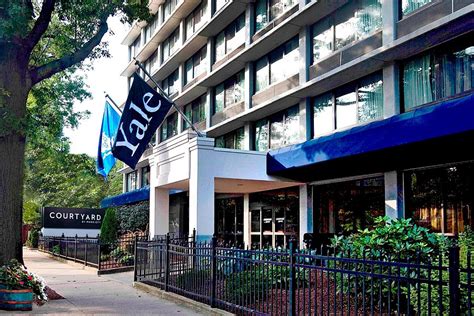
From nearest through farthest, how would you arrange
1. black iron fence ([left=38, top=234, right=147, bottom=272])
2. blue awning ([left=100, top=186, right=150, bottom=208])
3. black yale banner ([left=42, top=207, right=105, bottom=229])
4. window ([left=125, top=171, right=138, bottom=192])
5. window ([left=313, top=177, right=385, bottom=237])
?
window ([left=313, top=177, right=385, bottom=237])
black iron fence ([left=38, top=234, right=147, bottom=272])
blue awning ([left=100, top=186, right=150, bottom=208])
black yale banner ([left=42, top=207, right=105, bottom=229])
window ([left=125, top=171, right=138, bottom=192])

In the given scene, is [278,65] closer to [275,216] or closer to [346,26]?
[346,26]

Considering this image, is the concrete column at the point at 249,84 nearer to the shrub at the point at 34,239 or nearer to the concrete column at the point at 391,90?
the concrete column at the point at 391,90

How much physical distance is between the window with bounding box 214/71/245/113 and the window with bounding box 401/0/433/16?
1069cm

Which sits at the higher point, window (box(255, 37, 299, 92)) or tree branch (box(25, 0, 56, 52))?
window (box(255, 37, 299, 92))

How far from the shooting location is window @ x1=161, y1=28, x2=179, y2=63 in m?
34.9

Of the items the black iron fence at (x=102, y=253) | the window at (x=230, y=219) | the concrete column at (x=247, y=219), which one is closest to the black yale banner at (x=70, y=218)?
the black iron fence at (x=102, y=253)

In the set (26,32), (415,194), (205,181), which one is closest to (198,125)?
(205,181)

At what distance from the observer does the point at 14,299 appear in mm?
9359

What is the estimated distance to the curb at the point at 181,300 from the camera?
9159 millimetres

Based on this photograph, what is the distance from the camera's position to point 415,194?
15406mm

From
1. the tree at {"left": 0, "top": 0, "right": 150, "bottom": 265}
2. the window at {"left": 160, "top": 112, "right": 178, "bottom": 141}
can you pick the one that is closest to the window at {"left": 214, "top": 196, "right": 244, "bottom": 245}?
the window at {"left": 160, "top": 112, "right": 178, "bottom": 141}

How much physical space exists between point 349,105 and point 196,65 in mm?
15220

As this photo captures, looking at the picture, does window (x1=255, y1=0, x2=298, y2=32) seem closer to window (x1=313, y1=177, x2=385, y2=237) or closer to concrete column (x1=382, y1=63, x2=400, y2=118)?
concrete column (x1=382, y1=63, x2=400, y2=118)

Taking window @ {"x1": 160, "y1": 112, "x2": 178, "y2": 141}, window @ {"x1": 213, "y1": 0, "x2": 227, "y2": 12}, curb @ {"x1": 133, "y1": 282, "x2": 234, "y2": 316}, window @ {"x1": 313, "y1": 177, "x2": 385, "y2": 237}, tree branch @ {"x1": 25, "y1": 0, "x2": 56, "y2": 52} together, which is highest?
window @ {"x1": 213, "y1": 0, "x2": 227, "y2": 12}
